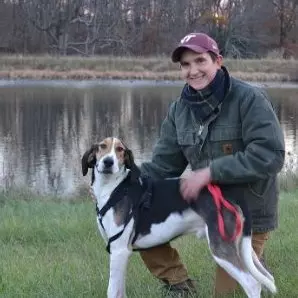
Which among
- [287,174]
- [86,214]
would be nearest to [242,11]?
[287,174]

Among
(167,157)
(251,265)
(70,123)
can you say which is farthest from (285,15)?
(251,265)

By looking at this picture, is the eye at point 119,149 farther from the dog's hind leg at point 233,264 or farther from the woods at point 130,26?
the woods at point 130,26

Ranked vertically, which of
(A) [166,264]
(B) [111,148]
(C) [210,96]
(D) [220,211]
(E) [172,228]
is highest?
(C) [210,96]

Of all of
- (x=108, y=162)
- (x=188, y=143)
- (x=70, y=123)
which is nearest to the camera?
(x=108, y=162)

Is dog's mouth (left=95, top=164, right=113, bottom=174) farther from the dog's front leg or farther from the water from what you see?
the water

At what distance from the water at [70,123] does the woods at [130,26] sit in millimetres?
13652

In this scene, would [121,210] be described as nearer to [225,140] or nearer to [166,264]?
[166,264]

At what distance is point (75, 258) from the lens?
583 centimetres

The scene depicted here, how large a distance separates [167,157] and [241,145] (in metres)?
0.71

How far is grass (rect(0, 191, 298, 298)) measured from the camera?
15.7 ft

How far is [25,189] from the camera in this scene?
11.7m

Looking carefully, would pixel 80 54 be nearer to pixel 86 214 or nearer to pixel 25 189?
pixel 25 189

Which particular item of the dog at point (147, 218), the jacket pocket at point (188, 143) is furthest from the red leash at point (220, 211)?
the jacket pocket at point (188, 143)

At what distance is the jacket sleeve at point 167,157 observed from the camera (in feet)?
→ 16.0
